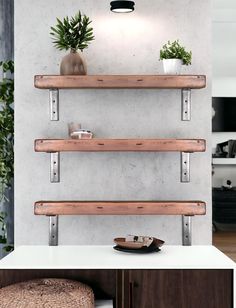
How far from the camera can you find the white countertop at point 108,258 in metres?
2.61

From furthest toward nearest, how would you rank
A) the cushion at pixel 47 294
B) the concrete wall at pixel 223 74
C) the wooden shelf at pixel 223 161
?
the wooden shelf at pixel 223 161
the concrete wall at pixel 223 74
the cushion at pixel 47 294

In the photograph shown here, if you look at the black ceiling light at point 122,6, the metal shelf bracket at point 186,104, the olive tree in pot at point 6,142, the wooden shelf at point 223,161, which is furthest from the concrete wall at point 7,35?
the wooden shelf at point 223,161

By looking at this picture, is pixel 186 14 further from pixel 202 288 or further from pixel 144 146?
pixel 202 288

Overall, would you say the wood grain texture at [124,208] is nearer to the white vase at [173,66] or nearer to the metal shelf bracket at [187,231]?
the metal shelf bracket at [187,231]

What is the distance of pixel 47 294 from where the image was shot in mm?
2463

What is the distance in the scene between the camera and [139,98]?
3.24 m

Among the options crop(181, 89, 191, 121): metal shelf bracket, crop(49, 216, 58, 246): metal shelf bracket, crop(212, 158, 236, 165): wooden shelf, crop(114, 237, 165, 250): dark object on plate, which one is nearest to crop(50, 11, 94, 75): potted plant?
crop(181, 89, 191, 121): metal shelf bracket

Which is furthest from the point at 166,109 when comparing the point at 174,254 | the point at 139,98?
the point at 174,254

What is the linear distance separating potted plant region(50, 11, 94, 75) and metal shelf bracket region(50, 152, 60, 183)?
0.46 m

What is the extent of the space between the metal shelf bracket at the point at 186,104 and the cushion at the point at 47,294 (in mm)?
1132

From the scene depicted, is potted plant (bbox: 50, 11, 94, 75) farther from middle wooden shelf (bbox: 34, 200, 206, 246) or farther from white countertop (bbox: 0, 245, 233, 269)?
white countertop (bbox: 0, 245, 233, 269)

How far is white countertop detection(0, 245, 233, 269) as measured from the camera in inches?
103

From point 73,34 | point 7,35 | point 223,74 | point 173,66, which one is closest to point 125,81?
point 173,66

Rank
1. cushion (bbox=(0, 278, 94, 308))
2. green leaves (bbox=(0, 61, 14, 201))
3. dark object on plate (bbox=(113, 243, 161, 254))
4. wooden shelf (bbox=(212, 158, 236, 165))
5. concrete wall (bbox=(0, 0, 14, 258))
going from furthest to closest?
wooden shelf (bbox=(212, 158, 236, 165)) < concrete wall (bbox=(0, 0, 14, 258)) < green leaves (bbox=(0, 61, 14, 201)) < dark object on plate (bbox=(113, 243, 161, 254)) < cushion (bbox=(0, 278, 94, 308))
